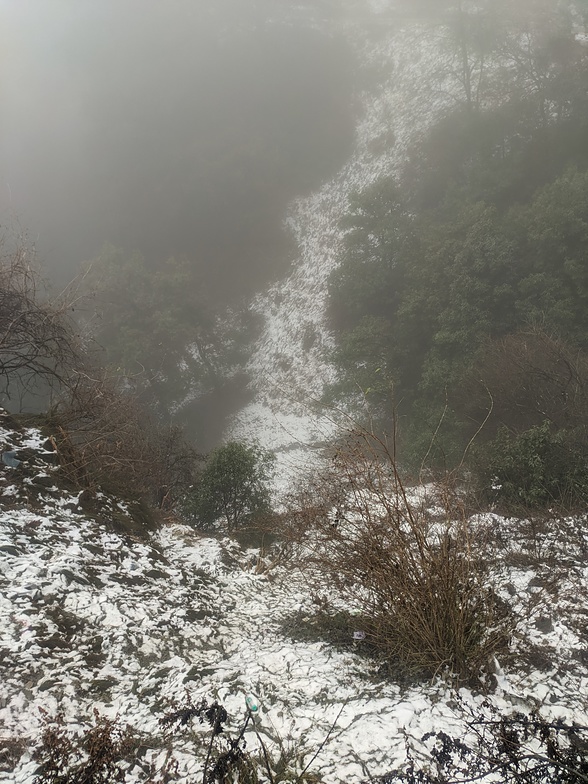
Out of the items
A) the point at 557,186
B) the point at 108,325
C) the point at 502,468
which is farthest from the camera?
the point at 108,325

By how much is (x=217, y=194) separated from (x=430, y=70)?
15969mm

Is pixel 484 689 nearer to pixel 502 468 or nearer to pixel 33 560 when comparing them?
pixel 33 560

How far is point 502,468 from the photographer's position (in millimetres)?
8102

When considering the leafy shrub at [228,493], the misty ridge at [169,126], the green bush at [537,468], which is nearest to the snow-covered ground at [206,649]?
the green bush at [537,468]

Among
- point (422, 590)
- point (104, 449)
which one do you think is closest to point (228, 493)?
point (104, 449)

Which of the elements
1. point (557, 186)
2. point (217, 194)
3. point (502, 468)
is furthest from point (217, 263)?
point (502, 468)

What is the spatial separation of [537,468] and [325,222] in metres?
23.3

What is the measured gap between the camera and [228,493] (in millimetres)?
10039

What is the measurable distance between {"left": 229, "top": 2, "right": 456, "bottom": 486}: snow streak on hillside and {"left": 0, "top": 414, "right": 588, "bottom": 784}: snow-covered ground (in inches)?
529

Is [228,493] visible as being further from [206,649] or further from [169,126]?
[169,126]

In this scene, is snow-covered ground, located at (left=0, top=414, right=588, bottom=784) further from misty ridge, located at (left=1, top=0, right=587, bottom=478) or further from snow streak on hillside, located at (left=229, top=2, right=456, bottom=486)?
snow streak on hillside, located at (left=229, top=2, right=456, bottom=486)

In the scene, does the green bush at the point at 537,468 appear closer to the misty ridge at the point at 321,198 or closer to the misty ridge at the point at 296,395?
the misty ridge at the point at 296,395

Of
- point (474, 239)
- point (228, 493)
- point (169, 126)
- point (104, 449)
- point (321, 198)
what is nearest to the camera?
point (104, 449)

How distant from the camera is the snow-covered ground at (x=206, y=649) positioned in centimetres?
253
